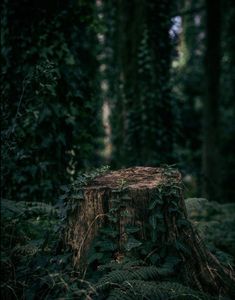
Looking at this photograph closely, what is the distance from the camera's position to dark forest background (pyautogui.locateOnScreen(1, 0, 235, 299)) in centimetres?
549

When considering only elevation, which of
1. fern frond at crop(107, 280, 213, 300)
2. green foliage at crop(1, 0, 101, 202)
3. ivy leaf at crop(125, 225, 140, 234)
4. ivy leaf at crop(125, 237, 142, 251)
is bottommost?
fern frond at crop(107, 280, 213, 300)

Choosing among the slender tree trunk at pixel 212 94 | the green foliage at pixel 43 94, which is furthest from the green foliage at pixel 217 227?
the slender tree trunk at pixel 212 94

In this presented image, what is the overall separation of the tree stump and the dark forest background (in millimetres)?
280

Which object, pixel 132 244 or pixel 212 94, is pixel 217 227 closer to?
pixel 132 244

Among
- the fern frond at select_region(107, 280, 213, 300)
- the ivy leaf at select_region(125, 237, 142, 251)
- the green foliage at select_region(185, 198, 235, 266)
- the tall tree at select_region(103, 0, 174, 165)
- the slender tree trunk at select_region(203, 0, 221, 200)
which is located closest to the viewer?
the fern frond at select_region(107, 280, 213, 300)

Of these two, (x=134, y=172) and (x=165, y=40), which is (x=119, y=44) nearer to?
(x=165, y=40)

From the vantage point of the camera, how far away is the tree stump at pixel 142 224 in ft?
11.1

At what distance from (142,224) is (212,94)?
8.01 meters

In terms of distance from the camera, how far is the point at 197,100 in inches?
740

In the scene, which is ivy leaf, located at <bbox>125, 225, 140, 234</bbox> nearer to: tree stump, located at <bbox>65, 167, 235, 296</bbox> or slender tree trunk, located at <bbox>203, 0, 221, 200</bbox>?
tree stump, located at <bbox>65, 167, 235, 296</bbox>

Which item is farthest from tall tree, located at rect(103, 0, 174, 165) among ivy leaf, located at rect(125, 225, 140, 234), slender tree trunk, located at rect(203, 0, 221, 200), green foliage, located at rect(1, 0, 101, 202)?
ivy leaf, located at rect(125, 225, 140, 234)

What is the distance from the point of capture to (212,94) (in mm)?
10883

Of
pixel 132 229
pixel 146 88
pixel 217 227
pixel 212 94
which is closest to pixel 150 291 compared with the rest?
pixel 132 229

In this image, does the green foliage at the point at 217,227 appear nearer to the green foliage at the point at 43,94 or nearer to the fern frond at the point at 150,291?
the fern frond at the point at 150,291
